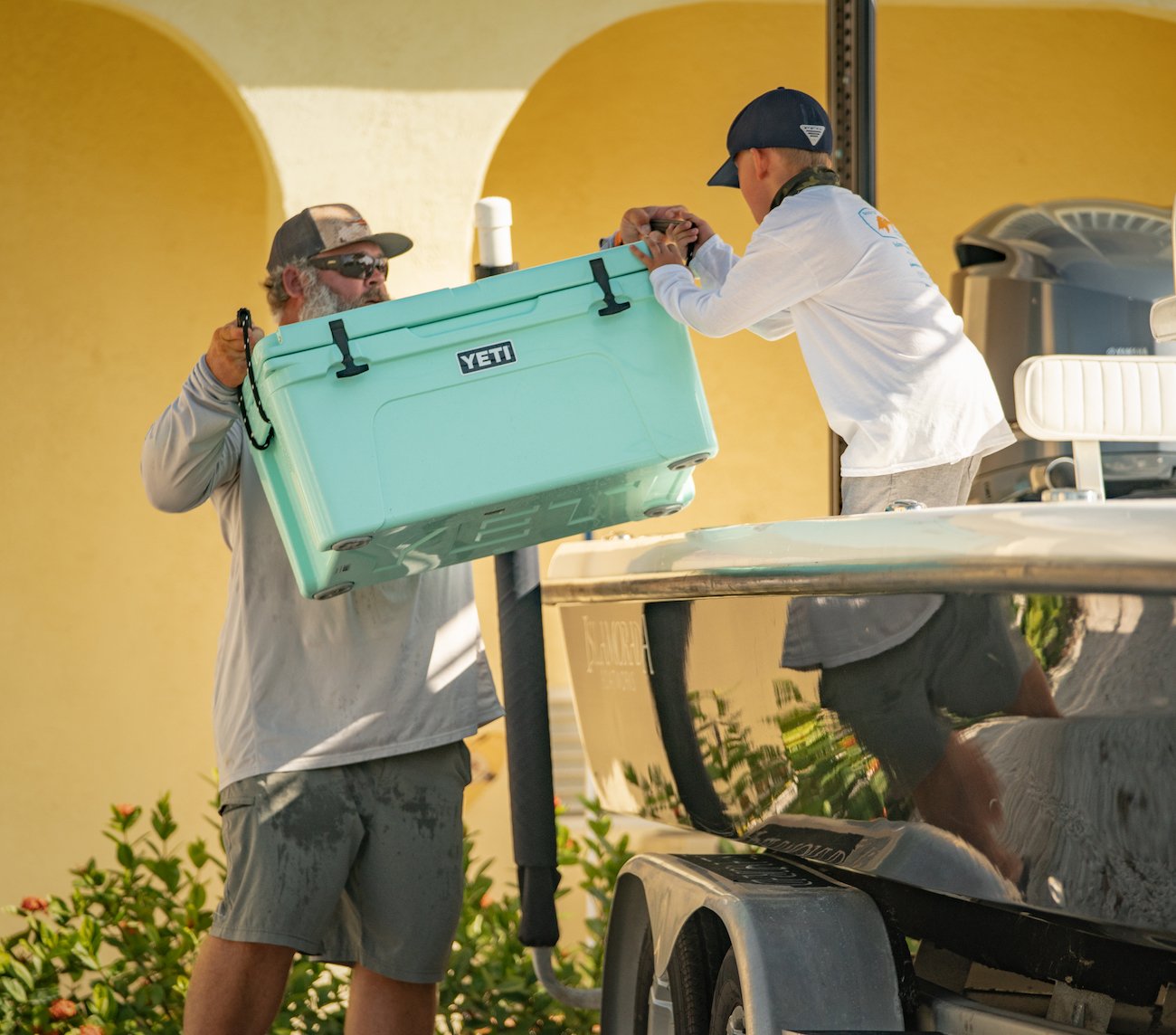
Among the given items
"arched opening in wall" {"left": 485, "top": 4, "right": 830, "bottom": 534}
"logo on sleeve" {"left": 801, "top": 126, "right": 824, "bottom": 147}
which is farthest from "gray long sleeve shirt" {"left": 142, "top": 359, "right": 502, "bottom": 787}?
"arched opening in wall" {"left": 485, "top": 4, "right": 830, "bottom": 534}

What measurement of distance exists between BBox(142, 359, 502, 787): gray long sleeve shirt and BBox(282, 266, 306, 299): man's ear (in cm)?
28

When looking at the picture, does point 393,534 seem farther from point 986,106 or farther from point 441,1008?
point 986,106

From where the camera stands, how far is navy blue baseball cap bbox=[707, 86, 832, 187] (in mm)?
2908

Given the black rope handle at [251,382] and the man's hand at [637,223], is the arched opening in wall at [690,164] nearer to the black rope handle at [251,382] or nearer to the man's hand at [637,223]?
the man's hand at [637,223]

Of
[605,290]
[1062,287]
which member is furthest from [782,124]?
[1062,287]

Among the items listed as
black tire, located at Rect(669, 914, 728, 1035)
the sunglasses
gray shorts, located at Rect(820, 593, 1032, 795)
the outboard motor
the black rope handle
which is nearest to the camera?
gray shorts, located at Rect(820, 593, 1032, 795)

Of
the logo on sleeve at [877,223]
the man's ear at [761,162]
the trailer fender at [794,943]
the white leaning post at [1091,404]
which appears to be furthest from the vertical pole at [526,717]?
the white leaning post at [1091,404]

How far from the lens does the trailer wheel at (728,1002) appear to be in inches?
102

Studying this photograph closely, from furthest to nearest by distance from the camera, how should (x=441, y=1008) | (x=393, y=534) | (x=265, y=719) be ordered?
(x=441, y=1008) < (x=265, y=719) < (x=393, y=534)

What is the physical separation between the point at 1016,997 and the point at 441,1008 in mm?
1771

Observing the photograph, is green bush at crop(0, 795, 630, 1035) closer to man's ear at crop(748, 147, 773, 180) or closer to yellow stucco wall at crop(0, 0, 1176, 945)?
yellow stucco wall at crop(0, 0, 1176, 945)

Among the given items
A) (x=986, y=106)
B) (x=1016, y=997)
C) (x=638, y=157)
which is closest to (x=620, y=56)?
(x=638, y=157)

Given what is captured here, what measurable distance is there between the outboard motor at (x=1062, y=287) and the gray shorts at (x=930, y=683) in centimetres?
237

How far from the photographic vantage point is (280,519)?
8.82 ft
